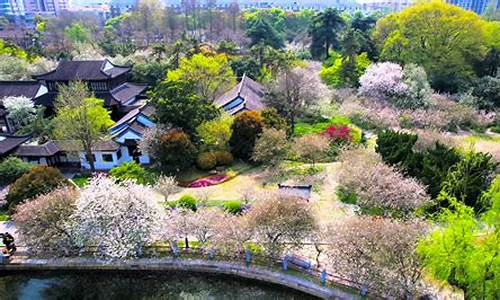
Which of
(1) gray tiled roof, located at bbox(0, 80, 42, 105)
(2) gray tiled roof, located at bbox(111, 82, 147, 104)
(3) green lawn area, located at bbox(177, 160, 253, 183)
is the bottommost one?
(3) green lawn area, located at bbox(177, 160, 253, 183)

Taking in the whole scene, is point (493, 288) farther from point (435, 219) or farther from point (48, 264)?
point (48, 264)

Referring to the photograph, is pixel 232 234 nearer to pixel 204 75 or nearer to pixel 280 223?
pixel 280 223

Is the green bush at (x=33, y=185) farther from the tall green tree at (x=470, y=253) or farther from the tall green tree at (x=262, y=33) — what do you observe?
the tall green tree at (x=262, y=33)

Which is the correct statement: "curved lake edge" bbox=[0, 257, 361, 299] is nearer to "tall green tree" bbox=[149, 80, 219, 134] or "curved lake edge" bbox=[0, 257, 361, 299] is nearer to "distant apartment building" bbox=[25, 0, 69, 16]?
"tall green tree" bbox=[149, 80, 219, 134]

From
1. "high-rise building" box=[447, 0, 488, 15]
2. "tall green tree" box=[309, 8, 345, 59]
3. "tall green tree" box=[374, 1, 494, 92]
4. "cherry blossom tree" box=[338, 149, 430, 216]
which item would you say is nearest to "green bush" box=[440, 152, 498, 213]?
"cherry blossom tree" box=[338, 149, 430, 216]

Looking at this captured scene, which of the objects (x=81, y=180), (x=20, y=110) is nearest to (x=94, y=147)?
(x=81, y=180)

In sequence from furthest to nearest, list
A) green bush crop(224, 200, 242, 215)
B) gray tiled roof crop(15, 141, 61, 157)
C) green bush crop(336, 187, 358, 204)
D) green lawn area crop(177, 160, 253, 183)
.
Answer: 1. gray tiled roof crop(15, 141, 61, 157)
2. green lawn area crop(177, 160, 253, 183)
3. green bush crop(336, 187, 358, 204)
4. green bush crop(224, 200, 242, 215)
